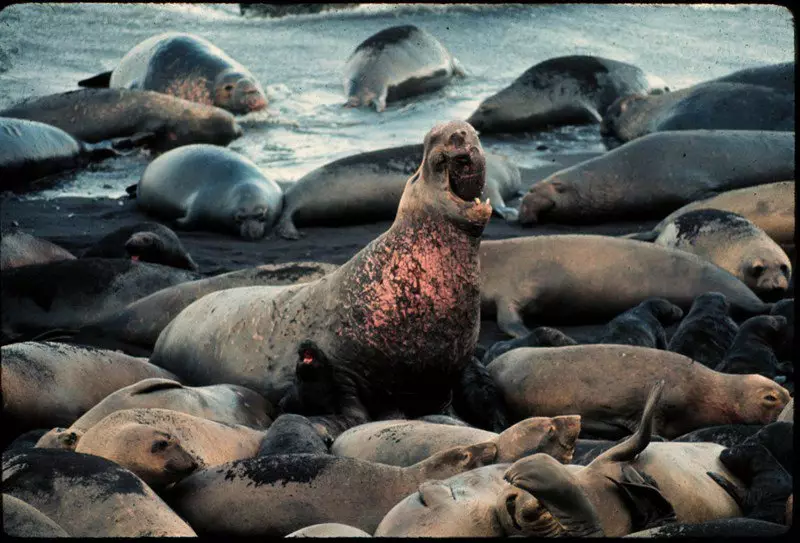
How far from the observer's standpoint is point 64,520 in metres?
4.11

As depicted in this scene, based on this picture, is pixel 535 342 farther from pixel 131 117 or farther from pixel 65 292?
pixel 131 117

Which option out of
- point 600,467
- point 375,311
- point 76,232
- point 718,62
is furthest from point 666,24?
point 600,467

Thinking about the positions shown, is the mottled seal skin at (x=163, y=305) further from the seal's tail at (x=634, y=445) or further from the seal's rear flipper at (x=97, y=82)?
the seal's rear flipper at (x=97, y=82)

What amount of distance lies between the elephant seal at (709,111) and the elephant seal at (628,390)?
5555 mm

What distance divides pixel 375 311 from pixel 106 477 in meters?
1.95

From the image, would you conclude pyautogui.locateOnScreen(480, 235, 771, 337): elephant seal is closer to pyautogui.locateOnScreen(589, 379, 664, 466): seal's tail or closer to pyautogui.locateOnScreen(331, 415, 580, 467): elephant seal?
pyautogui.locateOnScreen(331, 415, 580, 467): elephant seal

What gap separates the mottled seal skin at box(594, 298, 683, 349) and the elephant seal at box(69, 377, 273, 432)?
1.65m

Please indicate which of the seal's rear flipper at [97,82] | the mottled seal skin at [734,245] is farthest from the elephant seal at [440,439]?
the seal's rear flipper at [97,82]

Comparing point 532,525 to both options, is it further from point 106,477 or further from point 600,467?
point 106,477

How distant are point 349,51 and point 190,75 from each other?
3.48 m

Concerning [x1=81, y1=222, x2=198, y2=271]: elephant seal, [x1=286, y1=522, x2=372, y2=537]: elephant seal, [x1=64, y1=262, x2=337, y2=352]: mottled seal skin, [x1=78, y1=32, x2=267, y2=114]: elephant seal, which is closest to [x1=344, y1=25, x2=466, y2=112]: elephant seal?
[x1=78, y1=32, x2=267, y2=114]: elephant seal

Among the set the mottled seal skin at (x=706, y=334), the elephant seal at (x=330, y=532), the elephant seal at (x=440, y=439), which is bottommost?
the mottled seal skin at (x=706, y=334)

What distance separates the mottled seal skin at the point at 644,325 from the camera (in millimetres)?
6633

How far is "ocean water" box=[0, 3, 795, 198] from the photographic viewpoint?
12.5 metres
